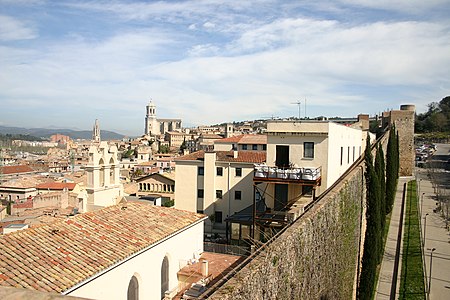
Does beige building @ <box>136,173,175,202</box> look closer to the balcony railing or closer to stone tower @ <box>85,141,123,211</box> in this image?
the balcony railing

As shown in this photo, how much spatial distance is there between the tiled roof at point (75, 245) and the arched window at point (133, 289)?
1.03 m

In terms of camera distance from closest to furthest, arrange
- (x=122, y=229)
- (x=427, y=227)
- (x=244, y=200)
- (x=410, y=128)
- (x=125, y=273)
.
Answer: (x=125, y=273), (x=122, y=229), (x=427, y=227), (x=244, y=200), (x=410, y=128)

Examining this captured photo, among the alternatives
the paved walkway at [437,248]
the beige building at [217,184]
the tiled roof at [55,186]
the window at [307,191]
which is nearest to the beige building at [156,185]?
the tiled roof at [55,186]

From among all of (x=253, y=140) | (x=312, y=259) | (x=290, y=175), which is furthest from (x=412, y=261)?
(x=253, y=140)

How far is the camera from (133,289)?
11133 millimetres

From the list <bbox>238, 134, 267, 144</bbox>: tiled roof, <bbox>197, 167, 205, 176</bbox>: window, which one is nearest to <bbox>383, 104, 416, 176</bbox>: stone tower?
<bbox>238, 134, 267, 144</bbox>: tiled roof

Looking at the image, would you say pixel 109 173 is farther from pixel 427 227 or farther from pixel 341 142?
pixel 427 227

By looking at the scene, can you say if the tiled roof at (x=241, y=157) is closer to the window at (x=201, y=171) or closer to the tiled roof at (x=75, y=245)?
the window at (x=201, y=171)

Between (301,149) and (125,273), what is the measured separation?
15056mm

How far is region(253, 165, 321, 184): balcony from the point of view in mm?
19859

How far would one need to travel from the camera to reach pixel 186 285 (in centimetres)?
1277

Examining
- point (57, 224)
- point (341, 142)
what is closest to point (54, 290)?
point (57, 224)

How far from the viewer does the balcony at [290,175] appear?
1986cm

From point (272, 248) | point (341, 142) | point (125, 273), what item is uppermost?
point (341, 142)
